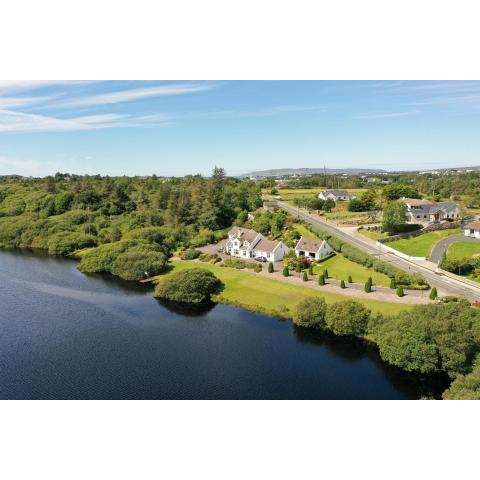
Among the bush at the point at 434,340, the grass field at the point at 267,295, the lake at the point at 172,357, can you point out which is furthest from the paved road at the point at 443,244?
the lake at the point at 172,357

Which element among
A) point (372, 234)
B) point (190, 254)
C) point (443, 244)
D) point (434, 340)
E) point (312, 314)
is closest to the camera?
point (434, 340)

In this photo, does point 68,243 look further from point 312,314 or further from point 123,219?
point 312,314

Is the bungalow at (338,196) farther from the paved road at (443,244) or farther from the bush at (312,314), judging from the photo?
the bush at (312,314)

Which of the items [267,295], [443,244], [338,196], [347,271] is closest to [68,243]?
[267,295]

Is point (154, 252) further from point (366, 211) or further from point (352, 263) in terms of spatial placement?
point (366, 211)

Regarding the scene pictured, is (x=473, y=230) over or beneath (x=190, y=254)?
over

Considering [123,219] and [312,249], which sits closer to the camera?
[312,249]
